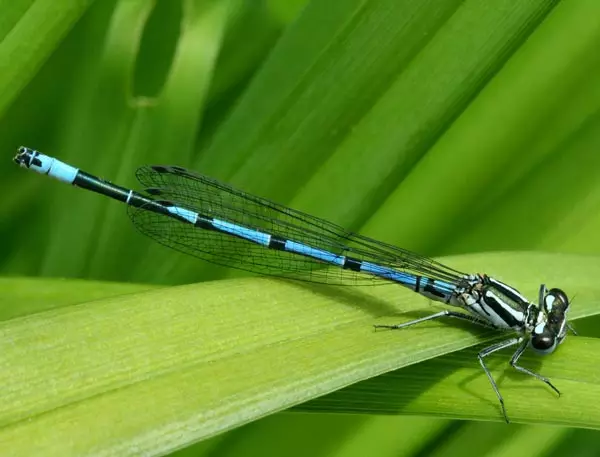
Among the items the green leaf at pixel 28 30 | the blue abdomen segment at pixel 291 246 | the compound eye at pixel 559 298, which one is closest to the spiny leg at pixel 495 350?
the compound eye at pixel 559 298

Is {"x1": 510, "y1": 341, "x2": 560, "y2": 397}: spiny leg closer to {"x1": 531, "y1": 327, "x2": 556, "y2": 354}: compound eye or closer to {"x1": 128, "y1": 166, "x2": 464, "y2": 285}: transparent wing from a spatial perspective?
{"x1": 531, "y1": 327, "x2": 556, "y2": 354}: compound eye

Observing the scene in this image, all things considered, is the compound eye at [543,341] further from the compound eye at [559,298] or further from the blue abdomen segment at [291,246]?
the blue abdomen segment at [291,246]

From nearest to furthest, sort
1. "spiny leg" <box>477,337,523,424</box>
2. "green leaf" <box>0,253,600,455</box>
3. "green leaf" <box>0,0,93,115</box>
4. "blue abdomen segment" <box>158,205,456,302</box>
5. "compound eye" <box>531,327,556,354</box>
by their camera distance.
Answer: "green leaf" <box>0,253,600,455</box>, "spiny leg" <box>477,337,523,424</box>, "compound eye" <box>531,327,556,354</box>, "green leaf" <box>0,0,93,115</box>, "blue abdomen segment" <box>158,205,456,302</box>

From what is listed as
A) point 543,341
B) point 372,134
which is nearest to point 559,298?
point 543,341

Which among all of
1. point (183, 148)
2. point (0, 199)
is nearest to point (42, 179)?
point (0, 199)

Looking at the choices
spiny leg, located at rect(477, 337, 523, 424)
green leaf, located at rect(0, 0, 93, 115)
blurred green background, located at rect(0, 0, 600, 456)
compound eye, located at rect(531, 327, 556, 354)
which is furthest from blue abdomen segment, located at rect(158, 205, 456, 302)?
green leaf, located at rect(0, 0, 93, 115)

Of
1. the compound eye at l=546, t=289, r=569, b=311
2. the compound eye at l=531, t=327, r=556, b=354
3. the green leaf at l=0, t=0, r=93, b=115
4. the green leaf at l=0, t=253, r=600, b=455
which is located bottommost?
the green leaf at l=0, t=253, r=600, b=455

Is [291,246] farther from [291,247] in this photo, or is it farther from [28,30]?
[28,30]
